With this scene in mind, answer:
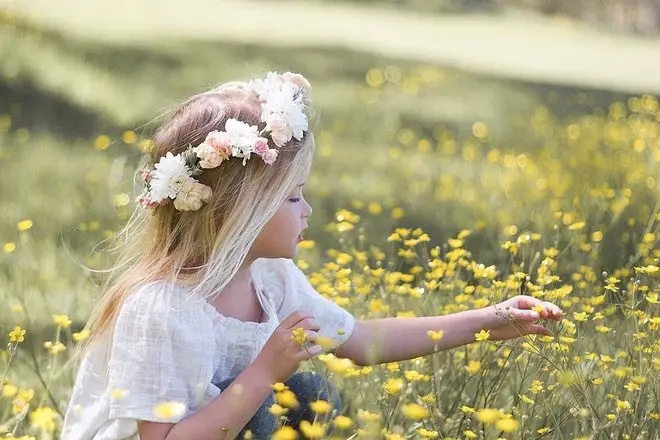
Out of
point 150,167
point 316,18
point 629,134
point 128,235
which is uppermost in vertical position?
point 150,167

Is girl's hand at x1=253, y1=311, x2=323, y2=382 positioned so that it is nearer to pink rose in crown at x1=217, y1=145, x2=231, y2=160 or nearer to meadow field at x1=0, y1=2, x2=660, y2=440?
meadow field at x1=0, y1=2, x2=660, y2=440

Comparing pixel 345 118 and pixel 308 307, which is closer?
pixel 308 307

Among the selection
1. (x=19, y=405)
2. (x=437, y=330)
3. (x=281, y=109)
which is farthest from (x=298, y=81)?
(x=19, y=405)

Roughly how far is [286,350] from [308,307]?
0.57 metres

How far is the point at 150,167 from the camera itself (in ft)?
8.13

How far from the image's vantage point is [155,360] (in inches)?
88.8

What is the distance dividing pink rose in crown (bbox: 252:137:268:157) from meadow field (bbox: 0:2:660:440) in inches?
11.6

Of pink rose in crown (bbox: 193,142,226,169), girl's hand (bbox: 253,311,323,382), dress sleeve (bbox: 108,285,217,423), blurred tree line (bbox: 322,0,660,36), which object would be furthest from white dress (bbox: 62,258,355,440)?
blurred tree line (bbox: 322,0,660,36)

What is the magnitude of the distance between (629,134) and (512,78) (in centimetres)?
396

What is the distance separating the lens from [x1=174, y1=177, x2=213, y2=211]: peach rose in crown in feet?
7.77

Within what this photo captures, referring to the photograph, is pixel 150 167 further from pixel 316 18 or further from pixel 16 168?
pixel 316 18

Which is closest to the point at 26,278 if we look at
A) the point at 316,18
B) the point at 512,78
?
the point at 512,78

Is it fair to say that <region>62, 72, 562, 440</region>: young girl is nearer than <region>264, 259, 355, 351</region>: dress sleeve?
Yes

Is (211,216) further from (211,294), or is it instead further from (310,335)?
(310,335)
